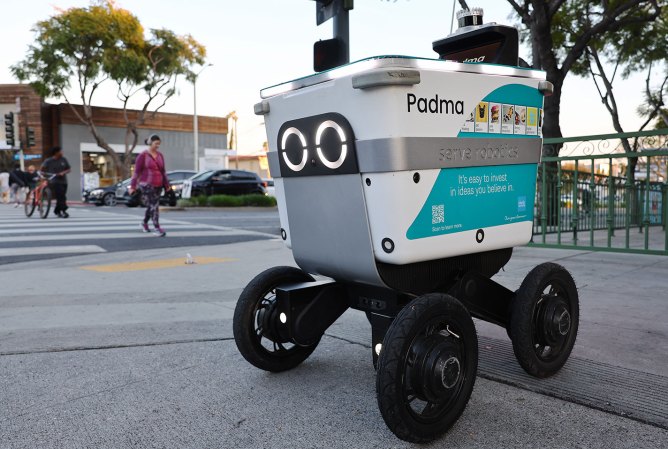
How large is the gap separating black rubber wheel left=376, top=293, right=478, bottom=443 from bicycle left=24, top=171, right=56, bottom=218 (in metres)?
13.6

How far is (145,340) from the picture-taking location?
350 centimetres

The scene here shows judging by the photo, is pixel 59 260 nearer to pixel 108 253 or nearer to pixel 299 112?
pixel 108 253

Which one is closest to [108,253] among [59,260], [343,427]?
[59,260]

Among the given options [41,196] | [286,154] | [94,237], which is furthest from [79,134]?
[286,154]

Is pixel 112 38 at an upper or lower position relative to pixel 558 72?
upper

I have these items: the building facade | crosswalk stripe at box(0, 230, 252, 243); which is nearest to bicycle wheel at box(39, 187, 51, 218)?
crosswalk stripe at box(0, 230, 252, 243)

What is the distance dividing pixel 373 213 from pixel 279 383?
3.28 ft

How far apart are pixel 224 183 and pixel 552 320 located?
73.3 feet

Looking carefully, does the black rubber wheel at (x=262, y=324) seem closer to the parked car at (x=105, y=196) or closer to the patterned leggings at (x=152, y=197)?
the patterned leggings at (x=152, y=197)

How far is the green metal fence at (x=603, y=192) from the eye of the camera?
685cm

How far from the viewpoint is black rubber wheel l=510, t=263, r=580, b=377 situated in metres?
2.58

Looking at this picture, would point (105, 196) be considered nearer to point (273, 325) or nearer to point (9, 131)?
point (9, 131)

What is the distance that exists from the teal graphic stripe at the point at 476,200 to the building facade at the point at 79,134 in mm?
31753

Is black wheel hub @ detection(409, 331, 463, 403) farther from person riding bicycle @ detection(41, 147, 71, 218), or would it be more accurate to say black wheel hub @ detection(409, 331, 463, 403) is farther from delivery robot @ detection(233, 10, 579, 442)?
person riding bicycle @ detection(41, 147, 71, 218)
